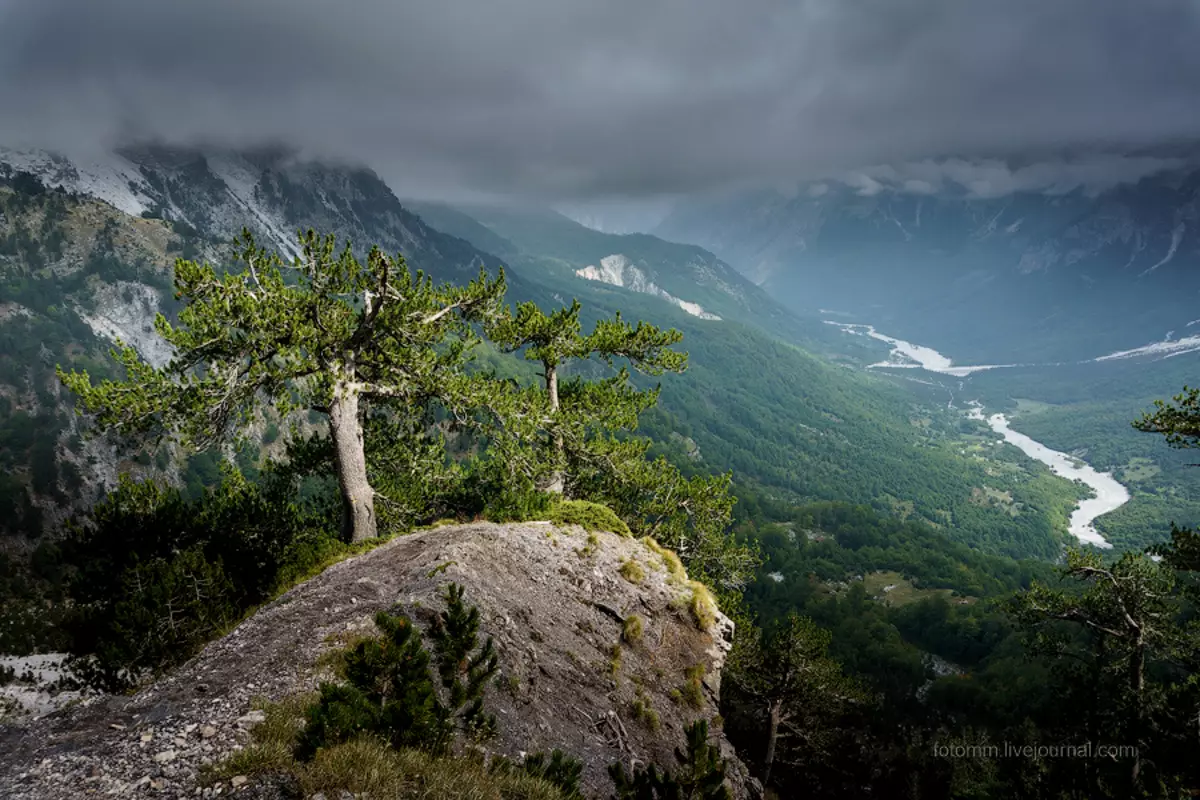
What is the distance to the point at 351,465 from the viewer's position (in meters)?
18.3

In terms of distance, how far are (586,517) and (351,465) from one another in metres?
8.08

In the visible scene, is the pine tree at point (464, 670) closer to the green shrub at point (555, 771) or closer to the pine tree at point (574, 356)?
the green shrub at point (555, 771)

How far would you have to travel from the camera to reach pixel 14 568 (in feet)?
352

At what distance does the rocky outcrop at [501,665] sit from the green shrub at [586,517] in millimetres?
647

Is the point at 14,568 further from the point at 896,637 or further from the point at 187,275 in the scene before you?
the point at 896,637

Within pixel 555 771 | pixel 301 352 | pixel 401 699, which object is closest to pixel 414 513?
pixel 301 352

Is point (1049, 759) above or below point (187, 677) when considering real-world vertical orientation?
below

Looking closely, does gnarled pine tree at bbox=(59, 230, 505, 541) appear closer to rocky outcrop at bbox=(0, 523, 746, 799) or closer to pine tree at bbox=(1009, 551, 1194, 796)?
rocky outcrop at bbox=(0, 523, 746, 799)

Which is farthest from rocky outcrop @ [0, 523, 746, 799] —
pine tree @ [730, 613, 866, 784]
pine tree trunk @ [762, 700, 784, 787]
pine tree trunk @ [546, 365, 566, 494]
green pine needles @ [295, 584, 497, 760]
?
pine tree trunk @ [762, 700, 784, 787]

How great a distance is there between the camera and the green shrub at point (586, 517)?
66.6 ft

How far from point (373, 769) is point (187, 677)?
5.36m

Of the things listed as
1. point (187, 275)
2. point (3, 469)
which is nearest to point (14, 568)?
point (3, 469)

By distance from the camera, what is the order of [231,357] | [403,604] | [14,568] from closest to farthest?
1. [403,604]
2. [231,357]
3. [14,568]

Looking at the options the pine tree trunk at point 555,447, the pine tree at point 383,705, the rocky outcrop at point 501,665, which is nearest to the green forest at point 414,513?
the pine tree at point 383,705
